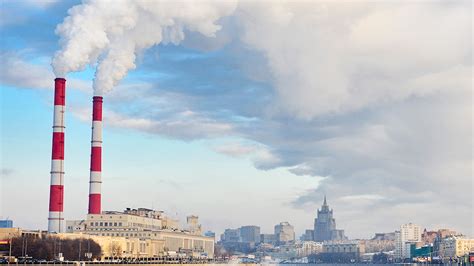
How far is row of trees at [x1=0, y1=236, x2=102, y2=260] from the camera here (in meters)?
118

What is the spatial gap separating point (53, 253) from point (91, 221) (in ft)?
117

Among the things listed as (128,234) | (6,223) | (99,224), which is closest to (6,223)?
(6,223)

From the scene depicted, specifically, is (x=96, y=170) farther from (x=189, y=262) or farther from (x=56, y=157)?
(x=189, y=262)

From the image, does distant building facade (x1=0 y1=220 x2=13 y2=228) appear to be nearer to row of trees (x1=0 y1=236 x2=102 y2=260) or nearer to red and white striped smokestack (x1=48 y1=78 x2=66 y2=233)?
row of trees (x1=0 y1=236 x2=102 y2=260)

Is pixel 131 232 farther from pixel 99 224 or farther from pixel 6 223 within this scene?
pixel 6 223

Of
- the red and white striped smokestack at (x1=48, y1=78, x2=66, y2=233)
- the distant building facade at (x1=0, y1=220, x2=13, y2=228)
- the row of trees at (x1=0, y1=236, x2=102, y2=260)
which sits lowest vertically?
the row of trees at (x1=0, y1=236, x2=102, y2=260)

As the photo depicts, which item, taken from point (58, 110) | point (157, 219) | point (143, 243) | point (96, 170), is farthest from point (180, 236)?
point (58, 110)

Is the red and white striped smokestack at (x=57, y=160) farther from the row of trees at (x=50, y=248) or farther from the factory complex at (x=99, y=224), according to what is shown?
the row of trees at (x=50, y=248)

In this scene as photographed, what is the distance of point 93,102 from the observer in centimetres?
13025

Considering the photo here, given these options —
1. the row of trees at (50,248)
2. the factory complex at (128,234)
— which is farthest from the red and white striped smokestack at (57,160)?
the factory complex at (128,234)

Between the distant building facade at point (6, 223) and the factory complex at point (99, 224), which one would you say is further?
the distant building facade at point (6, 223)

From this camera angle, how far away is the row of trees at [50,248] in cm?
11756

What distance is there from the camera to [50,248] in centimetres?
12056

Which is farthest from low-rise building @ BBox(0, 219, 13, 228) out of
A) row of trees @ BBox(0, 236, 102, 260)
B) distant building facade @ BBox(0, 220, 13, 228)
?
row of trees @ BBox(0, 236, 102, 260)
